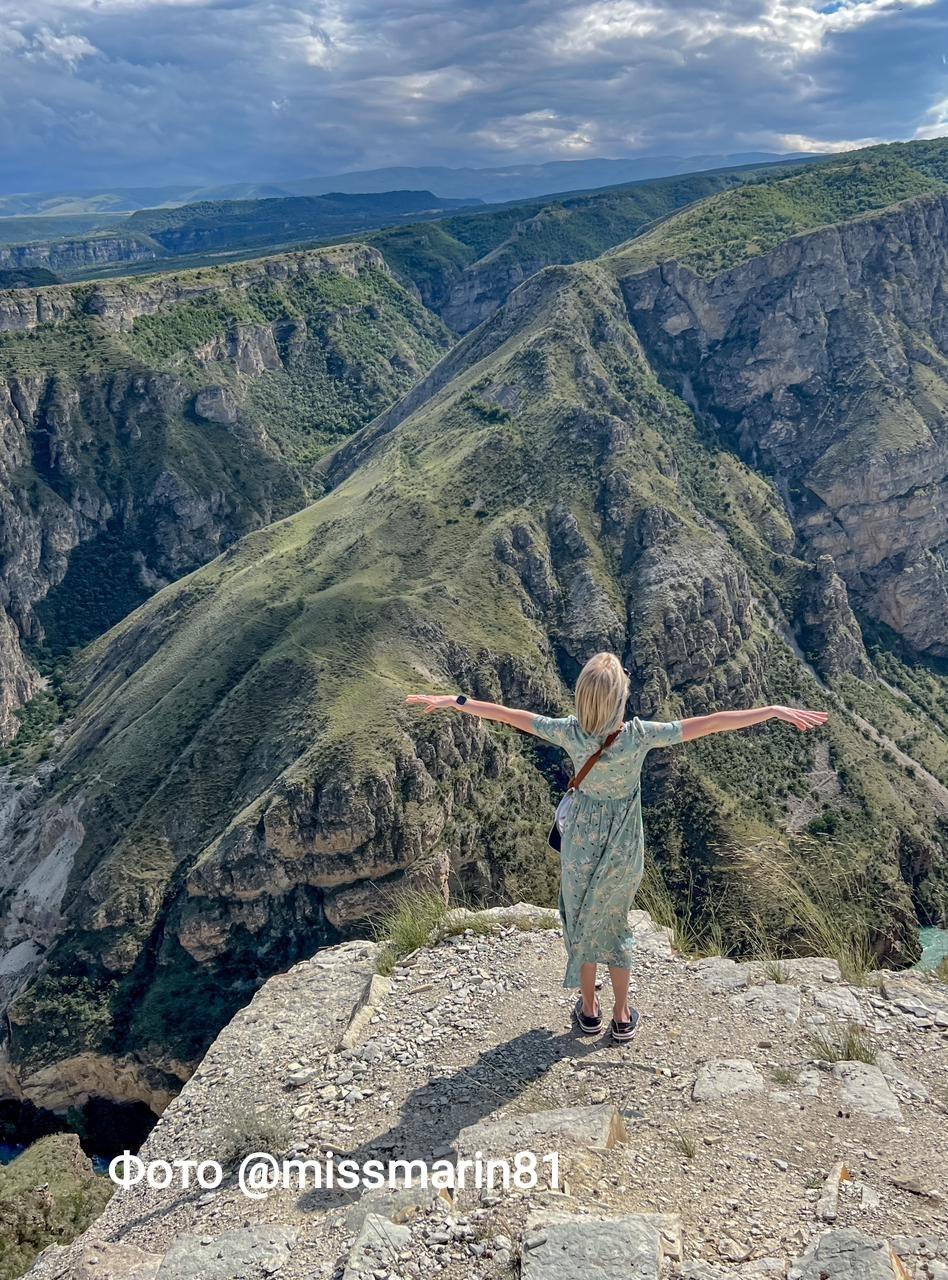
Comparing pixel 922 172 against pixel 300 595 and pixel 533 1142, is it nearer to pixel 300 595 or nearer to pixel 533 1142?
pixel 300 595

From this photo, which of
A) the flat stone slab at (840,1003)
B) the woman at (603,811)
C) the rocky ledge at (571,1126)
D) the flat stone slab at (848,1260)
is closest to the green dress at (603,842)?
the woman at (603,811)

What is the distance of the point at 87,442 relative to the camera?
443ft

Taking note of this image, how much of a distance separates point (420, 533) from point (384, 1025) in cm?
6617

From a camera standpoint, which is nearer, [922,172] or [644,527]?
[644,527]

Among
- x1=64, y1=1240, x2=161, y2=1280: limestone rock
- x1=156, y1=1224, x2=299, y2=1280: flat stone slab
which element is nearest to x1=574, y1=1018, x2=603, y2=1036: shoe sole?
x1=156, y1=1224, x2=299, y2=1280: flat stone slab

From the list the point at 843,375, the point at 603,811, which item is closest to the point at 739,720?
the point at 603,811

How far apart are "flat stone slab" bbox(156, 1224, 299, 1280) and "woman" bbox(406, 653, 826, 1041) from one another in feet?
12.4

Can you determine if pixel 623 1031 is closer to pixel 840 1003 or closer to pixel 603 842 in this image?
pixel 603 842

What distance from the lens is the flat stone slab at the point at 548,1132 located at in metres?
7.97

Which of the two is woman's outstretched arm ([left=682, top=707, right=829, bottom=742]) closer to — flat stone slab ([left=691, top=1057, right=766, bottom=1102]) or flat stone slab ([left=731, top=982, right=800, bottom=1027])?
flat stone slab ([left=691, top=1057, right=766, bottom=1102])

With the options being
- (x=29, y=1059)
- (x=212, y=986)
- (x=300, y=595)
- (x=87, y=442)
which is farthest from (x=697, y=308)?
(x=29, y=1059)

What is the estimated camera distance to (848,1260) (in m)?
6.29

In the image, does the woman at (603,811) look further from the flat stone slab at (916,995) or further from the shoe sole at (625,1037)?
the flat stone slab at (916,995)

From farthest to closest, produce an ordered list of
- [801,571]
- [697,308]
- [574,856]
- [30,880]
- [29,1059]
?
[697,308], [801,571], [30,880], [29,1059], [574,856]
